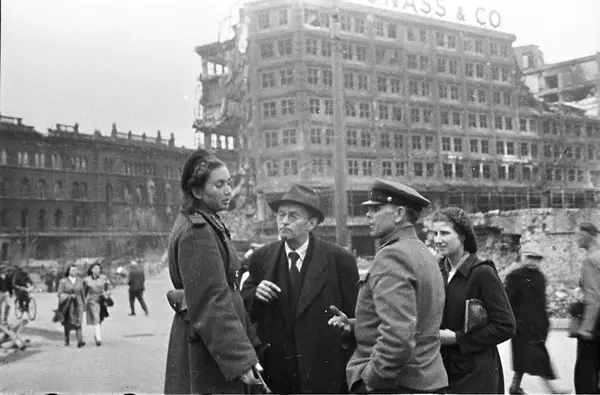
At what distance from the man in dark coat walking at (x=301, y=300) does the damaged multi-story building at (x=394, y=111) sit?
2.71 metres

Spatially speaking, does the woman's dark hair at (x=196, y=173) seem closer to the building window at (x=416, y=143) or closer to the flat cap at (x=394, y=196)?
the flat cap at (x=394, y=196)

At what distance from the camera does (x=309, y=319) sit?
366 cm

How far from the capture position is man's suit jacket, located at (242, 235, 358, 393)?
12.0ft

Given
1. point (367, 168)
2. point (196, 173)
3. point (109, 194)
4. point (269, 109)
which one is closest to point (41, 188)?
point (109, 194)

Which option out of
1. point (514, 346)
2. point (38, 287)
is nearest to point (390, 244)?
point (514, 346)

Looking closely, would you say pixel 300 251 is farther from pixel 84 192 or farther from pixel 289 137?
pixel 84 192

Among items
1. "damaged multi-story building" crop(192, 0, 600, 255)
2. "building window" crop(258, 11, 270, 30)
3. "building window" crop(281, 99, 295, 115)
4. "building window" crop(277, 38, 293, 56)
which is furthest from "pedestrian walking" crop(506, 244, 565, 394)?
"building window" crop(258, 11, 270, 30)

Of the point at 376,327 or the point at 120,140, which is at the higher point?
the point at 120,140

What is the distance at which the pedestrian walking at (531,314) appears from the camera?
5254 mm

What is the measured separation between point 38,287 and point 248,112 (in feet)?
11.9

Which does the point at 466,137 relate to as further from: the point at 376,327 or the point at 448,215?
the point at 376,327

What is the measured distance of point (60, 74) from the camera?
22.4 feet

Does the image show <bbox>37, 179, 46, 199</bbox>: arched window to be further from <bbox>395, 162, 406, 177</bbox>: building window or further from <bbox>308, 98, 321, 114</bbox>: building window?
<bbox>395, 162, 406, 177</bbox>: building window

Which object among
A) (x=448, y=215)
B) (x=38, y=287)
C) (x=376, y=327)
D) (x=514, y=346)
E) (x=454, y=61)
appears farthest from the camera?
(x=38, y=287)
